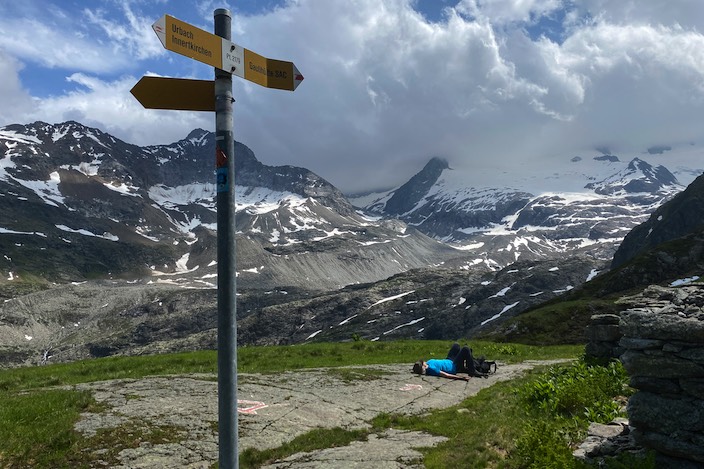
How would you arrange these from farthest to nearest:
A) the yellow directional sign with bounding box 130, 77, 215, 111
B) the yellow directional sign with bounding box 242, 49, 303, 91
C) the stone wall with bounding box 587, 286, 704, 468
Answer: the stone wall with bounding box 587, 286, 704, 468, the yellow directional sign with bounding box 242, 49, 303, 91, the yellow directional sign with bounding box 130, 77, 215, 111

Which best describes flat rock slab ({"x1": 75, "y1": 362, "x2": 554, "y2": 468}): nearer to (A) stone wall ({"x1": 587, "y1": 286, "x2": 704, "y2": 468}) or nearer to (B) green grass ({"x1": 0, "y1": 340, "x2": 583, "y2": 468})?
(B) green grass ({"x1": 0, "y1": 340, "x2": 583, "y2": 468})

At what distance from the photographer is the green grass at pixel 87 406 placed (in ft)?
44.1

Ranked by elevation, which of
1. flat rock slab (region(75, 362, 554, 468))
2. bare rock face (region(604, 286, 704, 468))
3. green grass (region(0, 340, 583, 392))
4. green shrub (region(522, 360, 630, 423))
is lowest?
green grass (region(0, 340, 583, 392))

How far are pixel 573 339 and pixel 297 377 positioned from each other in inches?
2569

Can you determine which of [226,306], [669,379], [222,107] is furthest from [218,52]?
[669,379]

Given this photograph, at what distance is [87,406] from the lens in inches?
677

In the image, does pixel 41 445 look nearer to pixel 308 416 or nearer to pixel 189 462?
pixel 189 462

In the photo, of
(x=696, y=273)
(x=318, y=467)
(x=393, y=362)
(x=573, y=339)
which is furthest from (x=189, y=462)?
(x=696, y=273)

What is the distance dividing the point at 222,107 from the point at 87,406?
1411 centimetres

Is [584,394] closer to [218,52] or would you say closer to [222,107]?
[222,107]

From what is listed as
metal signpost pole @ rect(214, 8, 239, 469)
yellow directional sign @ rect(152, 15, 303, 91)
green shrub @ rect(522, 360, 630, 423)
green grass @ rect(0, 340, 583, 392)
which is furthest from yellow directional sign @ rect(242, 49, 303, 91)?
green grass @ rect(0, 340, 583, 392)

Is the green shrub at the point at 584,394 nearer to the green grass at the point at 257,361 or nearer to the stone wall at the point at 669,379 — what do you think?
the stone wall at the point at 669,379

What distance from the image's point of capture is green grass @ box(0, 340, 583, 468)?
13438mm

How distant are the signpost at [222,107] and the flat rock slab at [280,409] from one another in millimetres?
7150
